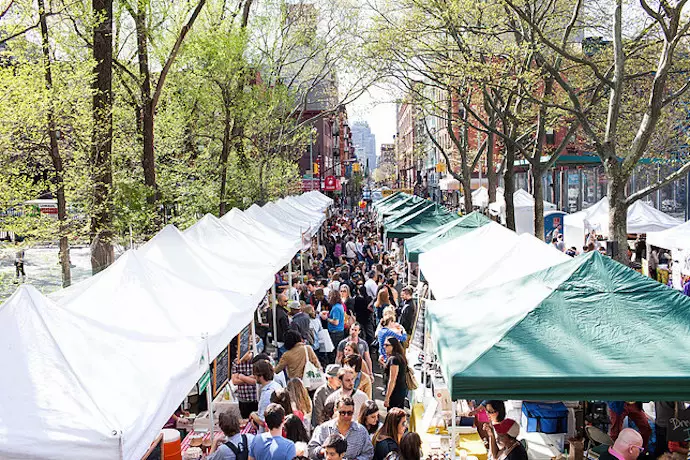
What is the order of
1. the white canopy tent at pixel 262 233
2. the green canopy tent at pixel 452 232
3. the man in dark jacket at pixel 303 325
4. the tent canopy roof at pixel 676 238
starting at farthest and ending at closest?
the tent canopy roof at pixel 676 238, the green canopy tent at pixel 452 232, the white canopy tent at pixel 262 233, the man in dark jacket at pixel 303 325

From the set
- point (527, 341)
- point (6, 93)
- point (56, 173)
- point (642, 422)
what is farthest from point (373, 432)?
point (56, 173)

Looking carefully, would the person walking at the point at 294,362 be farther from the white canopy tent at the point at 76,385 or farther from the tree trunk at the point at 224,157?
the tree trunk at the point at 224,157

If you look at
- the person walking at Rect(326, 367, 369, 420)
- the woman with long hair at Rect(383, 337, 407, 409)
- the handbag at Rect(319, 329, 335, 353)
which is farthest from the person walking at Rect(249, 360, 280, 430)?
the handbag at Rect(319, 329, 335, 353)

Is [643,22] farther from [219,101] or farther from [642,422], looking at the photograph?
[219,101]

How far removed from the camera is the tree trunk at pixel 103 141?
13.2 m

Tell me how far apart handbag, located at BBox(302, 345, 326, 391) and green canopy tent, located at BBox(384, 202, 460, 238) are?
1066 centimetres

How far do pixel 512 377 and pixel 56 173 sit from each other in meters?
11.7

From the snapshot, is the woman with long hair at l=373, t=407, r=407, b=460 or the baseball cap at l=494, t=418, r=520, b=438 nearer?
the baseball cap at l=494, t=418, r=520, b=438

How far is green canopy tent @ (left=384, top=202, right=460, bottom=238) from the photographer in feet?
60.4

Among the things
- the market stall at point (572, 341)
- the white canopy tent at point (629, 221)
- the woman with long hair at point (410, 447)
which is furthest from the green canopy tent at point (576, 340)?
the white canopy tent at point (629, 221)

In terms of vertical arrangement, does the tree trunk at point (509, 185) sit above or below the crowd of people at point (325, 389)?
above

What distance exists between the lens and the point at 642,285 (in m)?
5.77

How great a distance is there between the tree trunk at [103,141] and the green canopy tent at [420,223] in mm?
7944

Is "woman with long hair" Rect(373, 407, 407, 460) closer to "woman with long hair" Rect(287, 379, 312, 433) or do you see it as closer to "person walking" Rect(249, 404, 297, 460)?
"person walking" Rect(249, 404, 297, 460)
